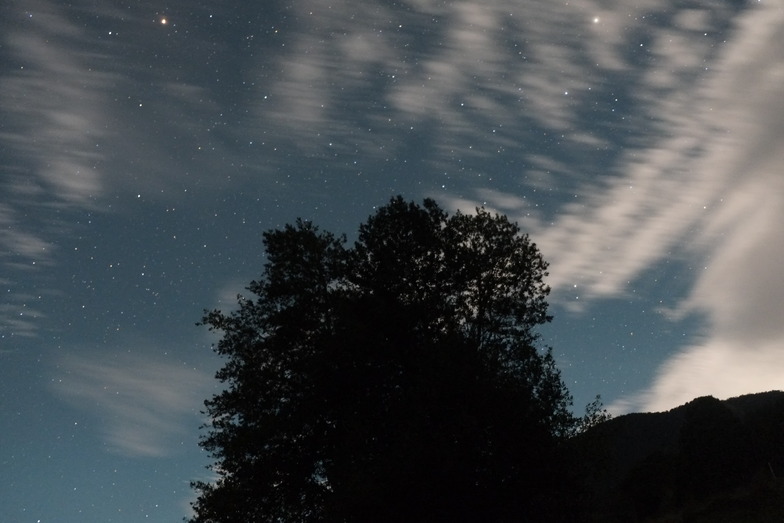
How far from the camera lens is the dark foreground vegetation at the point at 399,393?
2600 cm

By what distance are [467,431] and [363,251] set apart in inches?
407

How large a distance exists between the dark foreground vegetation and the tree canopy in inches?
2.3

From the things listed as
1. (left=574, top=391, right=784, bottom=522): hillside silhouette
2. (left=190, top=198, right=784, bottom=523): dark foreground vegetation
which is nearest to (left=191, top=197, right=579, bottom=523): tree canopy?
(left=190, top=198, right=784, bottom=523): dark foreground vegetation

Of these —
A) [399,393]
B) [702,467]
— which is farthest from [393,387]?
[702,467]

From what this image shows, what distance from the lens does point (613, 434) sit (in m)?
31.1

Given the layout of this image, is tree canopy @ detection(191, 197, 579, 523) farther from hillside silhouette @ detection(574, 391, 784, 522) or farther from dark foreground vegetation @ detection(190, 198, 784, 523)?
hillside silhouette @ detection(574, 391, 784, 522)

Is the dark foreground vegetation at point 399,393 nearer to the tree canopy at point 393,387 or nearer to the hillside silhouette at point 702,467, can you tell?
the tree canopy at point 393,387

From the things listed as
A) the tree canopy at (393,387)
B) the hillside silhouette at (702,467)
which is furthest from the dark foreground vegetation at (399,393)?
the hillside silhouette at (702,467)

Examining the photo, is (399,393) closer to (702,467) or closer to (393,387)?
(393,387)

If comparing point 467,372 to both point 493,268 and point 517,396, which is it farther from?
point 493,268

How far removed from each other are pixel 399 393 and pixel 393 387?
73cm

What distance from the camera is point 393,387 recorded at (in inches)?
1139

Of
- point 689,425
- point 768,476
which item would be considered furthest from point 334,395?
point 689,425

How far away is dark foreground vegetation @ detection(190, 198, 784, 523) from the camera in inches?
1024
